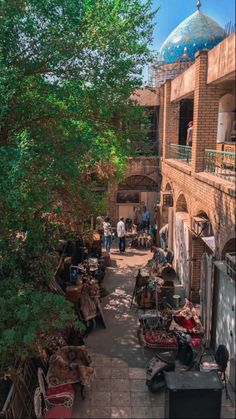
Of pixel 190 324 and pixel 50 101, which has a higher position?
pixel 50 101

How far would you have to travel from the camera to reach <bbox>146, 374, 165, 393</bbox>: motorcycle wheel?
7730 mm

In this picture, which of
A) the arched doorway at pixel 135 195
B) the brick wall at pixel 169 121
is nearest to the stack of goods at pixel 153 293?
the brick wall at pixel 169 121

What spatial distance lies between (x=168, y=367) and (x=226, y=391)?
1.21 metres

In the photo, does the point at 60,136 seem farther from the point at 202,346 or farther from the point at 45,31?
the point at 202,346

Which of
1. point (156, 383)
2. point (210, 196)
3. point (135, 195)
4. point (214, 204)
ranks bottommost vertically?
point (156, 383)

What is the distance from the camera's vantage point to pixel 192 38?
17422mm

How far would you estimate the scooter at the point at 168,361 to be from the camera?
775 cm

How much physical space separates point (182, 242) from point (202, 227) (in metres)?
3.42

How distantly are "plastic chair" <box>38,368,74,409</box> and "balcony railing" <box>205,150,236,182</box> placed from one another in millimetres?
5504

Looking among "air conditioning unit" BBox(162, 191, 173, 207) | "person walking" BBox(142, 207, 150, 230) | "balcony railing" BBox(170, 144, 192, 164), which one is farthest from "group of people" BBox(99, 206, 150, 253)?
"balcony railing" BBox(170, 144, 192, 164)

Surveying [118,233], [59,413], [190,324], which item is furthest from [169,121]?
[59,413]

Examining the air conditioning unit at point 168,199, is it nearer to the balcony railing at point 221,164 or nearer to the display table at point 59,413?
the balcony railing at point 221,164

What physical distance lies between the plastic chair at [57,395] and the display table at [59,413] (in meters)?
0.32

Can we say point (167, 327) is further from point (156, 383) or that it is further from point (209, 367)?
point (156, 383)
